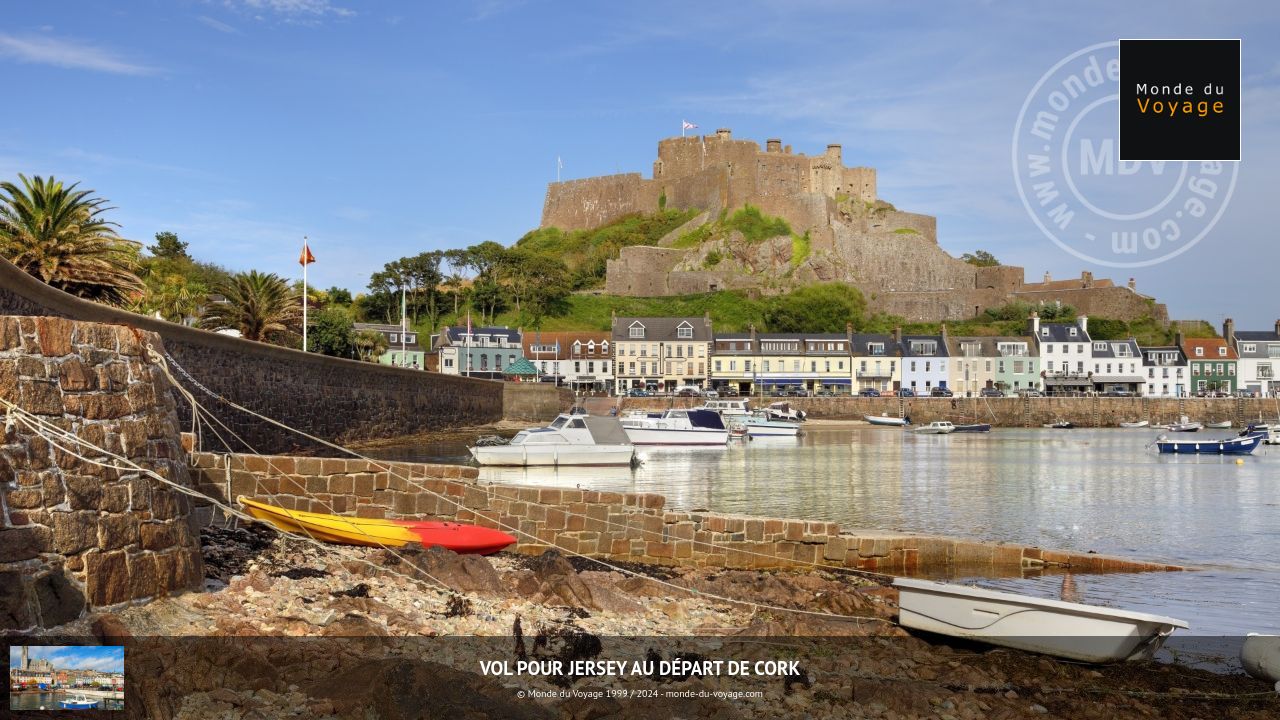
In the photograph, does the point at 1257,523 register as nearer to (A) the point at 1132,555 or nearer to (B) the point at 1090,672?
(A) the point at 1132,555

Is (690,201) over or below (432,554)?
over

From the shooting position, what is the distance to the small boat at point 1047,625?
9.12 metres

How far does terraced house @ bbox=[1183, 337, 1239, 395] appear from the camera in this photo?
298 ft

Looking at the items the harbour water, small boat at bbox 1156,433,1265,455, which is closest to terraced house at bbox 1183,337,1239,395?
the harbour water

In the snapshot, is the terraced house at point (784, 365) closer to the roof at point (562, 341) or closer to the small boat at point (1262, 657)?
the roof at point (562, 341)

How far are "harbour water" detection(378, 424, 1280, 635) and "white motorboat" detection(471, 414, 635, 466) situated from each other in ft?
1.64

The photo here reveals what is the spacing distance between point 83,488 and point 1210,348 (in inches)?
3996

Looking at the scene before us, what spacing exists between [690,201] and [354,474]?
106 metres

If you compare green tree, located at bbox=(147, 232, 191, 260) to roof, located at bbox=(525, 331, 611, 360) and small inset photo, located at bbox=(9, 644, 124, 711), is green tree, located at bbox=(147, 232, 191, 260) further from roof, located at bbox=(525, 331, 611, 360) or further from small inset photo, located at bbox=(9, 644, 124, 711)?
small inset photo, located at bbox=(9, 644, 124, 711)

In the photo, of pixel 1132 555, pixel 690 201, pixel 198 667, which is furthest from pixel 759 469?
pixel 690 201

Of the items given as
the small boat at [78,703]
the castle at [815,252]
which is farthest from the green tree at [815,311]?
the small boat at [78,703]

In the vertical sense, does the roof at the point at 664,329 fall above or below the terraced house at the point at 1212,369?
above

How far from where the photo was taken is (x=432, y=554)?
1015 centimetres

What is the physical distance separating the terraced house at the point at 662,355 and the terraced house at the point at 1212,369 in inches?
1711
